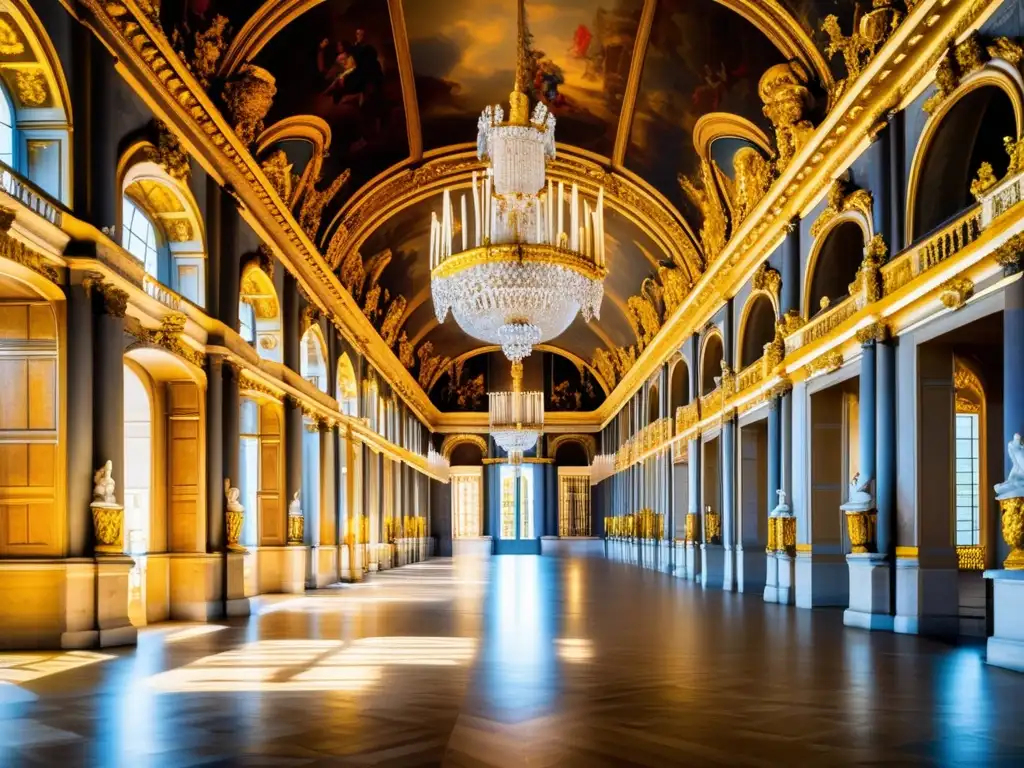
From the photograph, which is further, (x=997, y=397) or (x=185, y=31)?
(x=997, y=397)

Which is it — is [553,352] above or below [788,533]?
above

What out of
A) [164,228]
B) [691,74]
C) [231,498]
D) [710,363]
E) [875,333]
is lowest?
[231,498]

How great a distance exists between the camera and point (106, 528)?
36.1ft

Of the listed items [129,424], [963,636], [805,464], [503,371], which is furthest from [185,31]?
[503,371]

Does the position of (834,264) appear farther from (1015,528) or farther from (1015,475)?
(1015,528)

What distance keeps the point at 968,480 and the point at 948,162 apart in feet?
22.9

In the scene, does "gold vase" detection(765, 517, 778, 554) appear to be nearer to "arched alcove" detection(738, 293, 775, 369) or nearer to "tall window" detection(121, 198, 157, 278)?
"arched alcove" detection(738, 293, 775, 369)

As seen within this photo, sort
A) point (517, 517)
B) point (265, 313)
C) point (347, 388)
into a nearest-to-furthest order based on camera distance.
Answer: point (265, 313), point (347, 388), point (517, 517)

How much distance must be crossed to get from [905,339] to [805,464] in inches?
158

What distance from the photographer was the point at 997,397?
1586 centimetres

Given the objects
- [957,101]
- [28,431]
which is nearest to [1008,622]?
[957,101]

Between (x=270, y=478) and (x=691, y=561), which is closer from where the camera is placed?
(x=270, y=478)

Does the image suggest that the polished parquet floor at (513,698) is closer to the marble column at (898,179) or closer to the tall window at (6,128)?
the marble column at (898,179)

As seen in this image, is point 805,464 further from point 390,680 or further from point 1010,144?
point 390,680
